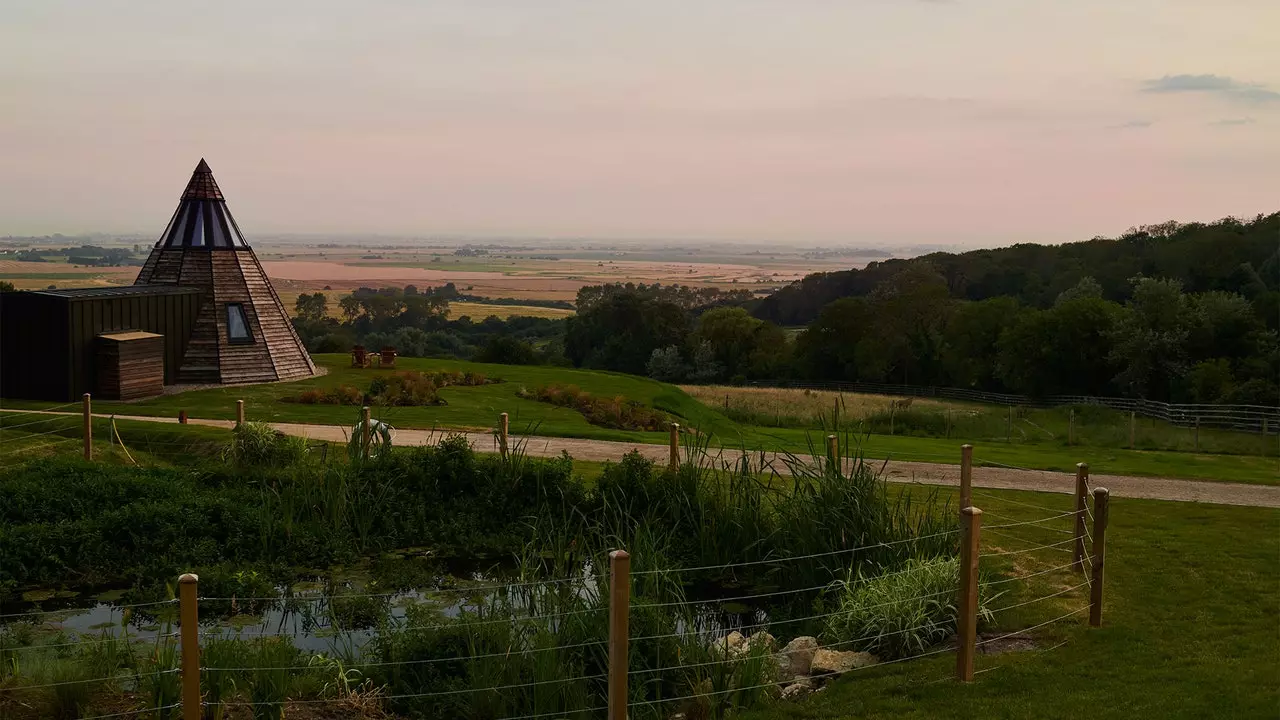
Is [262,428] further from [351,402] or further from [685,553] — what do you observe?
[351,402]

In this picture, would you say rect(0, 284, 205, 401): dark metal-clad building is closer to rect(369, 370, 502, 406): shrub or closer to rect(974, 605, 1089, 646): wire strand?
rect(369, 370, 502, 406): shrub

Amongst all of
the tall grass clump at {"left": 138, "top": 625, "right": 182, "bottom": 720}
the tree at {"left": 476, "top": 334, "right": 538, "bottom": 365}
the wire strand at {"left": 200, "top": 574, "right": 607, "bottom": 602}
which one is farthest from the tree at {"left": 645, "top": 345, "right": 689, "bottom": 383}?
the tall grass clump at {"left": 138, "top": 625, "right": 182, "bottom": 720}

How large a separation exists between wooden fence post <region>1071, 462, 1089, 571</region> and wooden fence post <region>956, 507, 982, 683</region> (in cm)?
299

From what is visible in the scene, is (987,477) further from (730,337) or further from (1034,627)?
(730,337)

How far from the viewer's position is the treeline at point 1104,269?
161 feet

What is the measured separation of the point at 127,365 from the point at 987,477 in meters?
18.6

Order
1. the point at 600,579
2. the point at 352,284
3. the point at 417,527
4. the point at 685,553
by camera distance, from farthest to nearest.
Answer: the point at 352,284 < the point at 417,527 < the point at 685,553 < the point at 600,579

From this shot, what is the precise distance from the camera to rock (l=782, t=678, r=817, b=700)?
775 cm

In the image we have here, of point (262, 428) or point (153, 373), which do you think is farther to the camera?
point (153, 373)

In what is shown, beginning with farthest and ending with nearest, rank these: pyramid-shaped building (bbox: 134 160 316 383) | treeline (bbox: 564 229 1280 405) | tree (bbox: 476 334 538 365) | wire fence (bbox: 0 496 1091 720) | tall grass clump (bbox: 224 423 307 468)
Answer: tree (bbox: 476 334 538 365) < treeline (bbox: 564 229 1280 405) < pyramid-shaped building (bbox: 134 160 316 383) < tall grass clump (bbox: 224 423 307 468) < wire fence (bbox: 0 496 1091 720)

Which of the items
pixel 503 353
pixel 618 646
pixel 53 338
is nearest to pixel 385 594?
pixel 618 646

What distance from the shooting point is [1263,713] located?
7027 mm

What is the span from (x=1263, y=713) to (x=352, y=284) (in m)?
113

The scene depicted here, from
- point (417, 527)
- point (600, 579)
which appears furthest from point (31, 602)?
point (600, 579)
